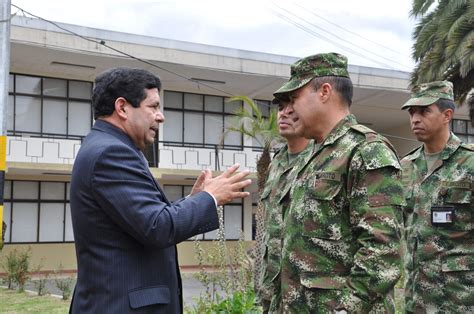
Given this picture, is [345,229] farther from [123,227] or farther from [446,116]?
[446,116]

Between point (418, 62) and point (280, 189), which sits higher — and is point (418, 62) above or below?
above

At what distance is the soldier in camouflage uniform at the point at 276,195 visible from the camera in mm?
3826

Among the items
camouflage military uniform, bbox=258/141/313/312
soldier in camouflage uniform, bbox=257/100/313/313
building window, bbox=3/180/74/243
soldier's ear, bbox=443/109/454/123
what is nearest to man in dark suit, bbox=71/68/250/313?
soldier in camouflage uniform, bbox=257/100/313/313

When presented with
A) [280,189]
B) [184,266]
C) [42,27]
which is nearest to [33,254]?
[184,266]

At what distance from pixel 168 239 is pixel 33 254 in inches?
765

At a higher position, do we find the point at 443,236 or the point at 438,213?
the point at 438,213

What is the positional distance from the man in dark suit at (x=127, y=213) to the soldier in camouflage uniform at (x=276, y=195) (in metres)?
0.83

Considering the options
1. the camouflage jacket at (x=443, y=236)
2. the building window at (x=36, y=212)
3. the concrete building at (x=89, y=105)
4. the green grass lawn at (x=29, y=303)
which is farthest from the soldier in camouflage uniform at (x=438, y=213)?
the building window at (x=36, y=212)

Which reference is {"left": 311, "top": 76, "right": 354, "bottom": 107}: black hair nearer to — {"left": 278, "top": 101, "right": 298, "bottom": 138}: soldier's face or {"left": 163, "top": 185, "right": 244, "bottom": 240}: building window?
{"left": 278, "top": 101, "right": 298, "bottom": 138}: soldier's face

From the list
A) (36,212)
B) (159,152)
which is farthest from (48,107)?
(159,152)

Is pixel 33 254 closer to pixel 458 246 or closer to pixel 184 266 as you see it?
pixel 184 266

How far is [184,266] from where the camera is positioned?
76.0 ft

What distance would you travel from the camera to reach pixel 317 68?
2861 millimetres

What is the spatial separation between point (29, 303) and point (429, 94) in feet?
30.0
